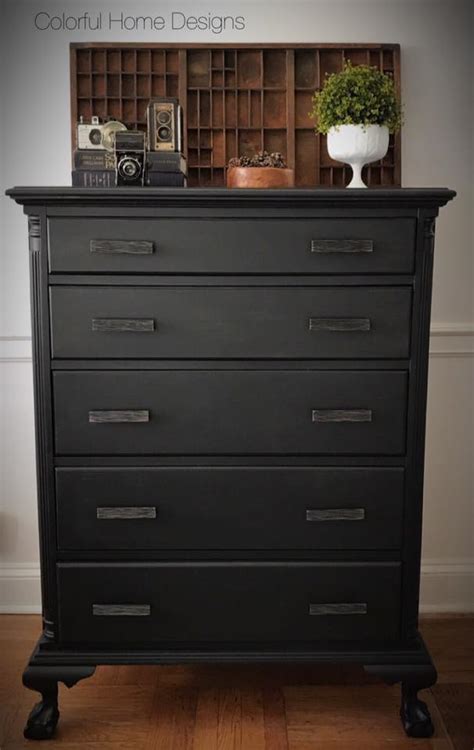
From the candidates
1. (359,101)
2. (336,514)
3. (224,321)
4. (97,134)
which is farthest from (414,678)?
(97,134)

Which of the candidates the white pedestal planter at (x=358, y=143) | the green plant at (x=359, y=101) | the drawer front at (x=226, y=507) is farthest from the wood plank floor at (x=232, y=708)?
the green plant at (x=359, y=101)

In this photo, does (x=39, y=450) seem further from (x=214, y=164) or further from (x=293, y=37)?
(x=293, y=37)

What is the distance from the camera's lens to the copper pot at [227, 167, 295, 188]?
2324 millimetres

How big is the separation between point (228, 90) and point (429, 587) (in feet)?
6.06

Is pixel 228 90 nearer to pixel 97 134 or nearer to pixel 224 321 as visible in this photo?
pixel 97 134

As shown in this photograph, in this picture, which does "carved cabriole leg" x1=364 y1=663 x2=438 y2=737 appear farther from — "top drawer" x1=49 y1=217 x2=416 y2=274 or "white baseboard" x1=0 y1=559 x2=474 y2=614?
"top drawer" x1=49 y1=217 x2=416 y2=274

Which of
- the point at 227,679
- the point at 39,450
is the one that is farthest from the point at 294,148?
the point at 227,679

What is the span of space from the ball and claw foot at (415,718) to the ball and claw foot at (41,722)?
3.09 ft

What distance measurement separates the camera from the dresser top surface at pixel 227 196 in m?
1.97

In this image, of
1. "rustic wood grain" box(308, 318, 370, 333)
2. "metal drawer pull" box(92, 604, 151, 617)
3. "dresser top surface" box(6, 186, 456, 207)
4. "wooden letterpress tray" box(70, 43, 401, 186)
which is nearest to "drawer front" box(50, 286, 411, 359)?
"rustic wood grain" box(308, 318, 370, 333)

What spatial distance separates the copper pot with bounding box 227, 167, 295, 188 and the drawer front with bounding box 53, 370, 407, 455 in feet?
1.97

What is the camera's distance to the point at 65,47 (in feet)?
8.71

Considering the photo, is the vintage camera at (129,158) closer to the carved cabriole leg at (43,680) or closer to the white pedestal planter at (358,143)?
the white pedestal planter at (358,143)

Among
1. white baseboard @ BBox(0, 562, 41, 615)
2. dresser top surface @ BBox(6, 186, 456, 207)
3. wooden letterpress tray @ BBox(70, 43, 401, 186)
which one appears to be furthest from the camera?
white baseboard @ BBox(0, 562, 41, 615)
